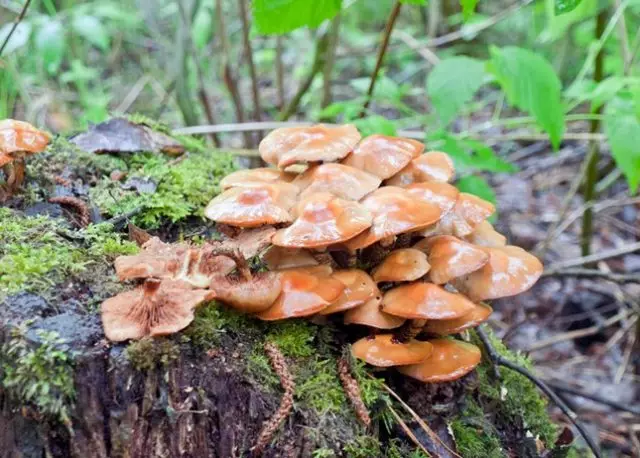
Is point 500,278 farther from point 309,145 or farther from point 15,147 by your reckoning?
point 15,147

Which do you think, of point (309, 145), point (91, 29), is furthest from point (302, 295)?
point (91, 29)

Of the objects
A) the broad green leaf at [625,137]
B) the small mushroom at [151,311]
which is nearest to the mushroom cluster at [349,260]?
the small mushroom at [151,311]

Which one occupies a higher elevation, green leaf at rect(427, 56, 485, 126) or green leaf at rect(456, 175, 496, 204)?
green leaf at rect(427, 56, 485, 126)

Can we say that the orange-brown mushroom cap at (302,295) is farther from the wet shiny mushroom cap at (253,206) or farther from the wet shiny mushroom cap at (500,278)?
the wet shiny mushroom cap at (500,278)

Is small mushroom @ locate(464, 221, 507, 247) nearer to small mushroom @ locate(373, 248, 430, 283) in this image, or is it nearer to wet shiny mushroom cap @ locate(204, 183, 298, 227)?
small mushroom @ locate(373, 248, 430, 283)

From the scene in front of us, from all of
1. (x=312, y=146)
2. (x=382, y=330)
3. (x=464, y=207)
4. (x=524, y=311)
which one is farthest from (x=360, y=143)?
(x=524, y=311)

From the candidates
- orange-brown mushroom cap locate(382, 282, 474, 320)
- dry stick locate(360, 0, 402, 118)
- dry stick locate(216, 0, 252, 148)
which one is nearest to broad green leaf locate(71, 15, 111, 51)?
dry stick locate(216, 0, 252, 148)
